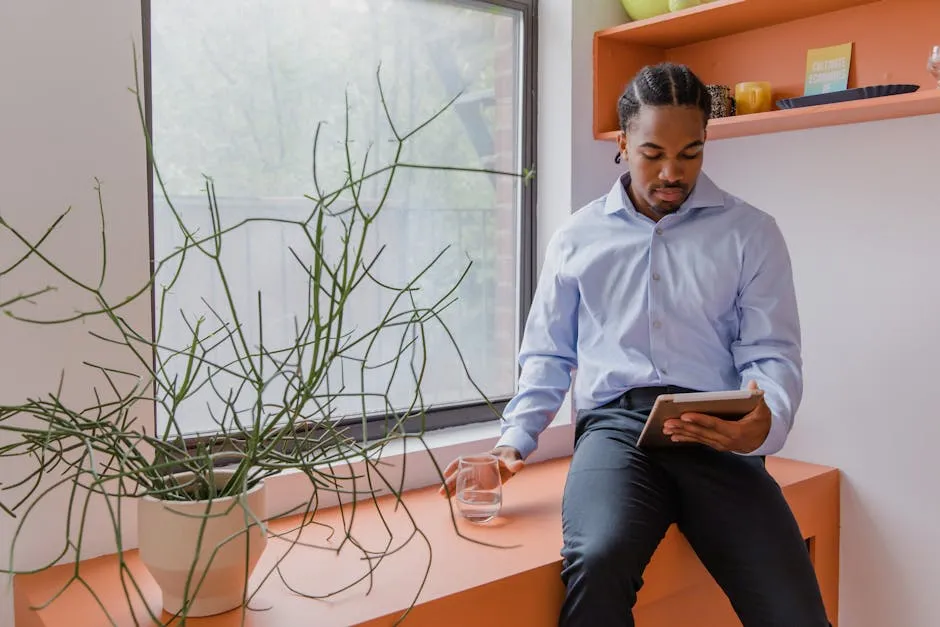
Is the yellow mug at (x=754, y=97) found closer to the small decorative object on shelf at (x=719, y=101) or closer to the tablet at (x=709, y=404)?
the small decorative object on shelf at (x=719, y=101)

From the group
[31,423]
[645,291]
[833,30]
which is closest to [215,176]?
[31,423]

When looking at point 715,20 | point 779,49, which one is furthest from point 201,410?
point 779,49

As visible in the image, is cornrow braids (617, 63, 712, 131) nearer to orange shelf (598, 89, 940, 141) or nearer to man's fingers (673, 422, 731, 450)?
orange shelf (598, 89, 940, 141)

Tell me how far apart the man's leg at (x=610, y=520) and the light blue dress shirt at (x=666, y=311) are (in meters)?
0.13

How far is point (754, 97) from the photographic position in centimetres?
221

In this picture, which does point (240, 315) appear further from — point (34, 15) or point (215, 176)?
point (34, 15)

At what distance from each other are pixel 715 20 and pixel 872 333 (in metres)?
0.85

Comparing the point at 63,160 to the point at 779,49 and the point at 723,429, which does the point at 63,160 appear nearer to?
the point at 723,429

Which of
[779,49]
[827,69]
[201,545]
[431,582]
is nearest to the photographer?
[201,545]

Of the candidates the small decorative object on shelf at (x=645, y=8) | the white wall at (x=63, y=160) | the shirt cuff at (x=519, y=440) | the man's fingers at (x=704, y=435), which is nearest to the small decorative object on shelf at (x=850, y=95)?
the small decorative object on shelf at (x=645, y=8)

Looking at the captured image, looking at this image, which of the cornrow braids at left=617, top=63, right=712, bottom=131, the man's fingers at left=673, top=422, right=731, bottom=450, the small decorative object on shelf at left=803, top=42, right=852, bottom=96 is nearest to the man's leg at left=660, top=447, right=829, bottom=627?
the man's fingers at left=673, top=422, right=731, bottom=450

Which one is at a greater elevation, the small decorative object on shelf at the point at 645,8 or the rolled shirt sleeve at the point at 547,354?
the small decorative object on shelf at the point at 645,8

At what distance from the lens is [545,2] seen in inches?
97.8

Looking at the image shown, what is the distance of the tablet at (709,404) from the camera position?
1561mm
